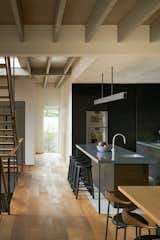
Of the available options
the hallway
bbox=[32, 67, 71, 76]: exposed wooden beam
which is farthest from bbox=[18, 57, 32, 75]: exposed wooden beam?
the hallway

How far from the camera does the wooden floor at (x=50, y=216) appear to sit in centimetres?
447

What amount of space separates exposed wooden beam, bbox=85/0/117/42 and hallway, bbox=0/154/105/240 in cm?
255

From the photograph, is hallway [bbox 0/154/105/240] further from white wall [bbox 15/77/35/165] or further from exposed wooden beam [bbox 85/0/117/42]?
exposed wooden beam [bbox 85/0/117/42]

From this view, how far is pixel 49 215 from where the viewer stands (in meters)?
5.34

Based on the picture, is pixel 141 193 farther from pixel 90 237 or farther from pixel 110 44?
pixel 110 44

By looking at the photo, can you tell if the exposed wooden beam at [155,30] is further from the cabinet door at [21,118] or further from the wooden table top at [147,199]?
the cabinet door at [21,118]

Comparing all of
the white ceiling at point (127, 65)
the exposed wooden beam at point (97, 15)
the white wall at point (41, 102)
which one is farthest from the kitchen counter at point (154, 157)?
the white wall at point (41, 102)

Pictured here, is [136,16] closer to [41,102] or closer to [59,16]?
[59,16]

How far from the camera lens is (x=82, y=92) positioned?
9383 millimetres

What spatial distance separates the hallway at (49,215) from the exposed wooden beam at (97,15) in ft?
8.37

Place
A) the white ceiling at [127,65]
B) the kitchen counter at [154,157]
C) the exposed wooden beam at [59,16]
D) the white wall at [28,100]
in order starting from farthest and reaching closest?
the white wall at [28,100] → the kitchen counter at [154,157] → the white ceiling at [127,65] → the exposed wooden beam at [59,16]

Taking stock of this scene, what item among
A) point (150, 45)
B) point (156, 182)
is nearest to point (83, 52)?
point (150, 45)

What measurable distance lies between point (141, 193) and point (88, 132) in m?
6.39

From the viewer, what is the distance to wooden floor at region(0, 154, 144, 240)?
14.7 feet
